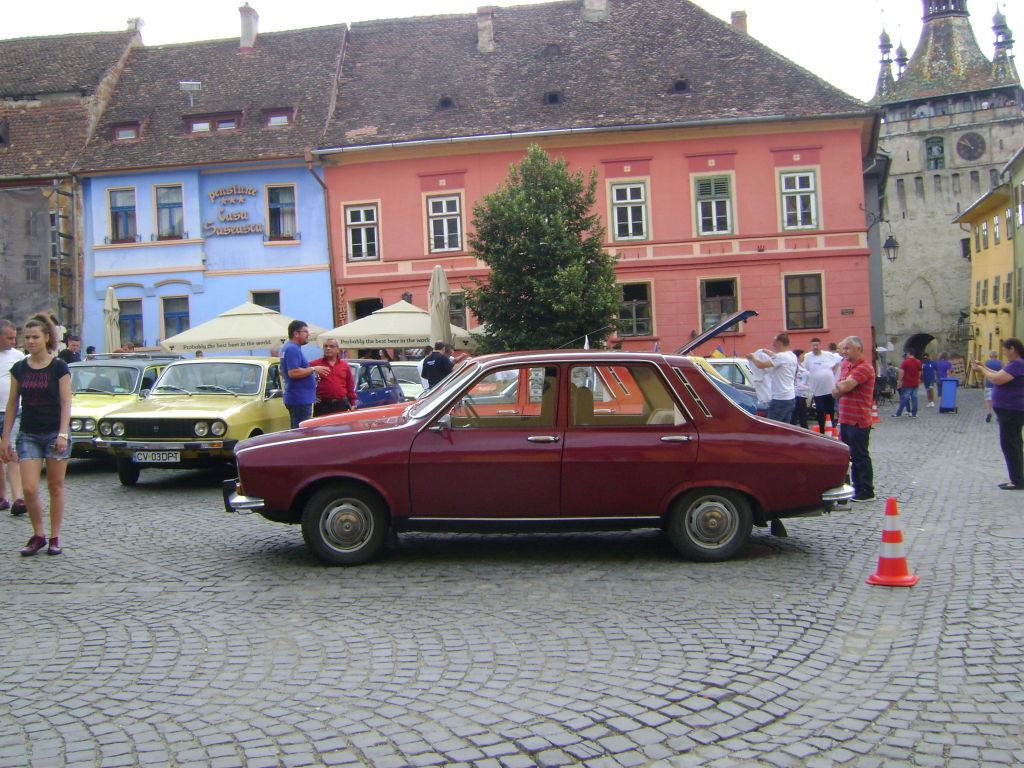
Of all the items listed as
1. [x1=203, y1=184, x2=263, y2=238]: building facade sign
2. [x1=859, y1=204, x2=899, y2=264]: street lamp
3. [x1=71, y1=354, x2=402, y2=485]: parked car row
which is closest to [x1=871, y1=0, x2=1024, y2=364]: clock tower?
[x1=859, y1=204, x2=899, y2=264]: street lamp

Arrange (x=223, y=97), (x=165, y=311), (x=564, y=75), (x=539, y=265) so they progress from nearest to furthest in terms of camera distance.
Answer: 1. (x=539, y=265)
2. (x=165, y=311)
3. (x=564, y=75)
4. (x=223, y=97)

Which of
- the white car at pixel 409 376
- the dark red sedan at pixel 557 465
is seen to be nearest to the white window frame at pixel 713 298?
the white car at pixel 409 376

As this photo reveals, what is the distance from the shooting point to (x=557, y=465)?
770 cm

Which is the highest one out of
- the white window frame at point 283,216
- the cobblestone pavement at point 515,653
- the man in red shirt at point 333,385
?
the white window frame at point 283,216

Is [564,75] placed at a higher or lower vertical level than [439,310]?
higher

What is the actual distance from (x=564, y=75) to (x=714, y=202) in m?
6.71

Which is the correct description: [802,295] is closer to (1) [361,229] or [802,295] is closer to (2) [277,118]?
(1) [361,229]

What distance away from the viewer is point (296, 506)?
7.85m

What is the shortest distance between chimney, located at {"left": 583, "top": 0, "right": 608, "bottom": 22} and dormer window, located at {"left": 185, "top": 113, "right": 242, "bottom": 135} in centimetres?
1269

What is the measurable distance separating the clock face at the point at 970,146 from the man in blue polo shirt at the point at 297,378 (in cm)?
8501

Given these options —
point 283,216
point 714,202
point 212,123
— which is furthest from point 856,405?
point 212,123

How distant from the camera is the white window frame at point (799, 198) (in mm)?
32188

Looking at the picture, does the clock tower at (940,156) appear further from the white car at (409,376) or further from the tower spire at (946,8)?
the white car at (409,376)

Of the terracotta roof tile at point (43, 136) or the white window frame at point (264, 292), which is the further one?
the terracotta roof tile at point (43, 136)
